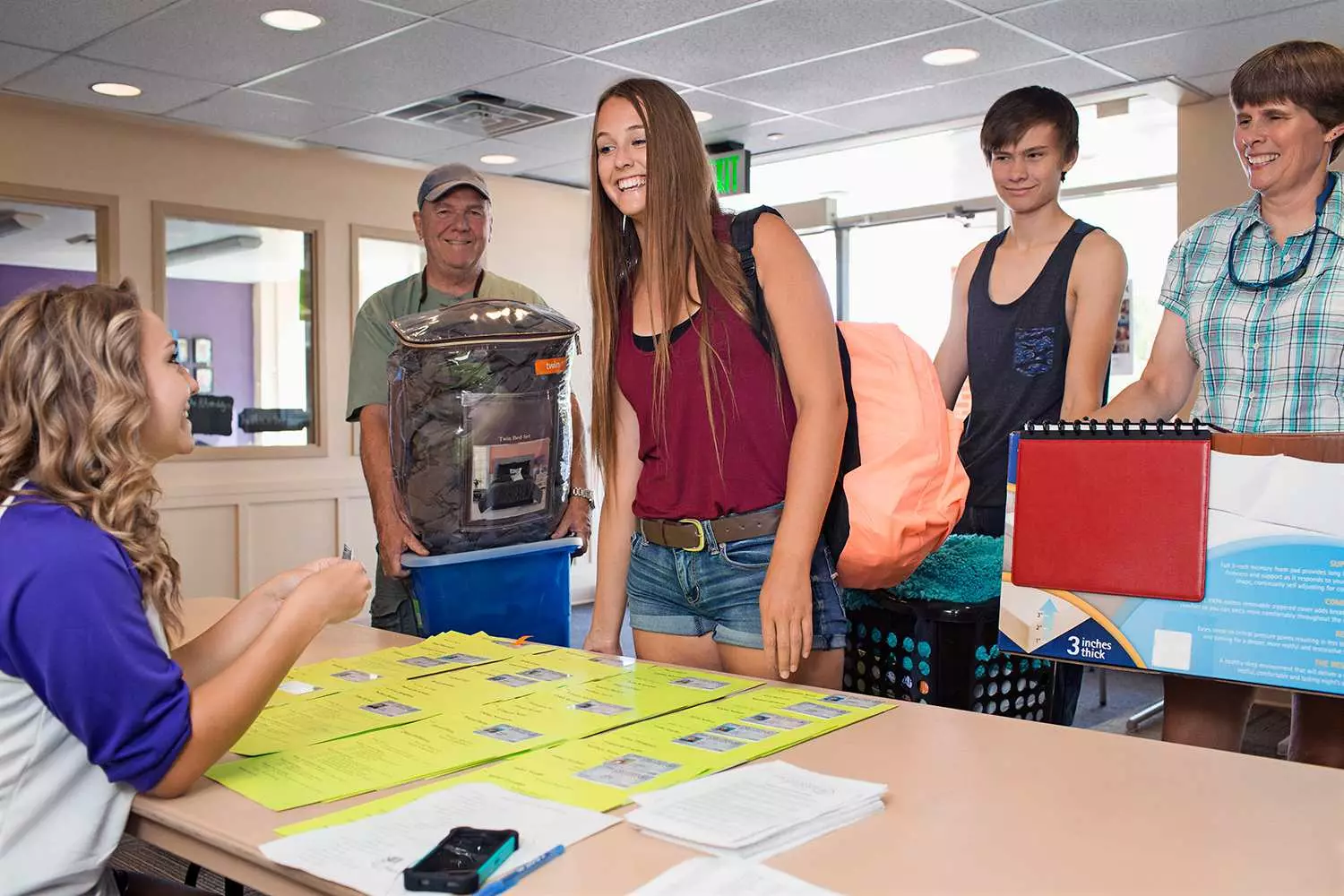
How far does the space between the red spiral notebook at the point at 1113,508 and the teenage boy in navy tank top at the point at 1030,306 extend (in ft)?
2.11

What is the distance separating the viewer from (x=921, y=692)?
2014 millimetres

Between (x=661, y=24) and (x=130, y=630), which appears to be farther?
(x=661, y=24)

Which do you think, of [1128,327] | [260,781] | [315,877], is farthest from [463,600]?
[1128,327]

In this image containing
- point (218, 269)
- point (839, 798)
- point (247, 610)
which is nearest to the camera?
point (839, 798)

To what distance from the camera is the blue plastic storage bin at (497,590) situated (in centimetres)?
240

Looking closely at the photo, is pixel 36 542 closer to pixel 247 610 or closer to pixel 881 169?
pixel 247 610

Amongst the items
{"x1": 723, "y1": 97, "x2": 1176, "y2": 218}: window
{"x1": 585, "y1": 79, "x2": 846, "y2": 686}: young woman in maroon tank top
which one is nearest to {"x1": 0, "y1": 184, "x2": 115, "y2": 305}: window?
{"x1": 723, "y1": 97, "x2": 1176, "y2": 218}: window

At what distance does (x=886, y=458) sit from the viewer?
1746 millimetres

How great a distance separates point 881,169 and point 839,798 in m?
6.73

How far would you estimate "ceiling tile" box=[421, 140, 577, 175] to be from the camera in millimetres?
6107

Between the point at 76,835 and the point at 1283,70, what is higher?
the point at 1283,70

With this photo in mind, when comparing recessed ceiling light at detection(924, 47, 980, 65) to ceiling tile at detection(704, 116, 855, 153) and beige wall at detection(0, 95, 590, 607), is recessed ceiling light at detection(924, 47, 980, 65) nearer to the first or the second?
ceiling tile at detection(704, 116, 855, 153)

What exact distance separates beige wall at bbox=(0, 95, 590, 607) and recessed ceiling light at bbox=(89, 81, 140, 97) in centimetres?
47

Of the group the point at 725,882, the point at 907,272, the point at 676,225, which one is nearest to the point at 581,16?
the point at 676,225
